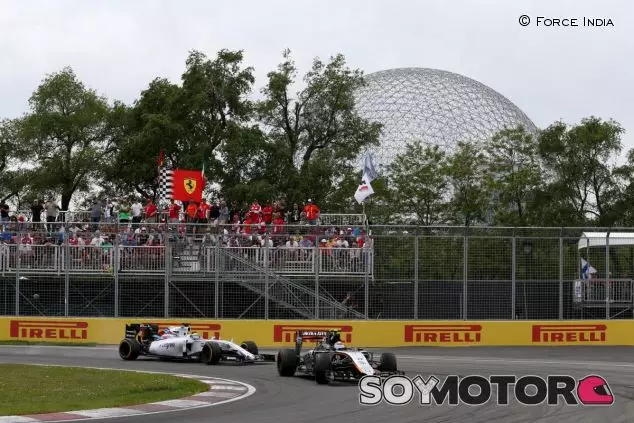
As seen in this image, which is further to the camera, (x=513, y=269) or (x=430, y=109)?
(x=430, y=109)

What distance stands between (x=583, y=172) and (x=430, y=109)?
2925cm

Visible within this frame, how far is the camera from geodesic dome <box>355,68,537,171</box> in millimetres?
83188

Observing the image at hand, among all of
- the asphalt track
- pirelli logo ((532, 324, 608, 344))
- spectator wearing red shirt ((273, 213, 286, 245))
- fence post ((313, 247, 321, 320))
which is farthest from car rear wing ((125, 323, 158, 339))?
pirelli logo ((532, 324, 608, 344))

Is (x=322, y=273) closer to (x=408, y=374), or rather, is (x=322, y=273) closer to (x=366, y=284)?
A: (x=366, y=284)

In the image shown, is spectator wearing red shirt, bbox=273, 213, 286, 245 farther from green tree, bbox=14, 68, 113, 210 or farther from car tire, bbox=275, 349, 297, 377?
green tree, bbox=14, 68, 113, 210

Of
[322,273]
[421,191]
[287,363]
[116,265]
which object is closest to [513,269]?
[322,273]

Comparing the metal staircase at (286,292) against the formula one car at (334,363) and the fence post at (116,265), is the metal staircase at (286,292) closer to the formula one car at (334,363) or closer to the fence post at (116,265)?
the fence post at (116,265)

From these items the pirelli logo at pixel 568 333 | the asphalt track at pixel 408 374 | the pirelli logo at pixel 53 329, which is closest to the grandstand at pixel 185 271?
the pirelli logo at pixel 53 329

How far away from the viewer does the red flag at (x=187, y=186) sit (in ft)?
136

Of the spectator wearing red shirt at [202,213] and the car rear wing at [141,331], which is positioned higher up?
the spectator wearing red shirt at [202,213]

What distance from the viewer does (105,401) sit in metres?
18.0

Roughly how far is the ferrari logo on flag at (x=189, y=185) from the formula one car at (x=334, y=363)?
19158 mm

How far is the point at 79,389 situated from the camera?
1998 centimetres

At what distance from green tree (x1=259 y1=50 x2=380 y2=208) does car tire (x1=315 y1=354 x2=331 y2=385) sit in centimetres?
3434
